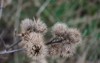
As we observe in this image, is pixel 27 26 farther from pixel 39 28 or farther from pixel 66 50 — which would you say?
pixel 66 50

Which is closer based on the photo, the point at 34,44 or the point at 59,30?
the point at 34,44

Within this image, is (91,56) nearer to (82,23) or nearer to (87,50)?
(87,50)

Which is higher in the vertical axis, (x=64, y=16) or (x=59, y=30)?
(x=64, y=16)

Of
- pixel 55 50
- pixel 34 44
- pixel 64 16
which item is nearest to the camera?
pixel 34 44

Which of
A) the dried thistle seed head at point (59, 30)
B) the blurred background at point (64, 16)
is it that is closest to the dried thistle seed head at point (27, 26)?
the dried thistle seed head at point (59, 30)

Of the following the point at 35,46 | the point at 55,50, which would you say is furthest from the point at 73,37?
the point at 35,46

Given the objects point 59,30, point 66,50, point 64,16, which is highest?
point 64,16

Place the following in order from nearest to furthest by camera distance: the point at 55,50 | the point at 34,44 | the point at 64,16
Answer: the point at 34,44, the point at 55,50, the point at 64,16
